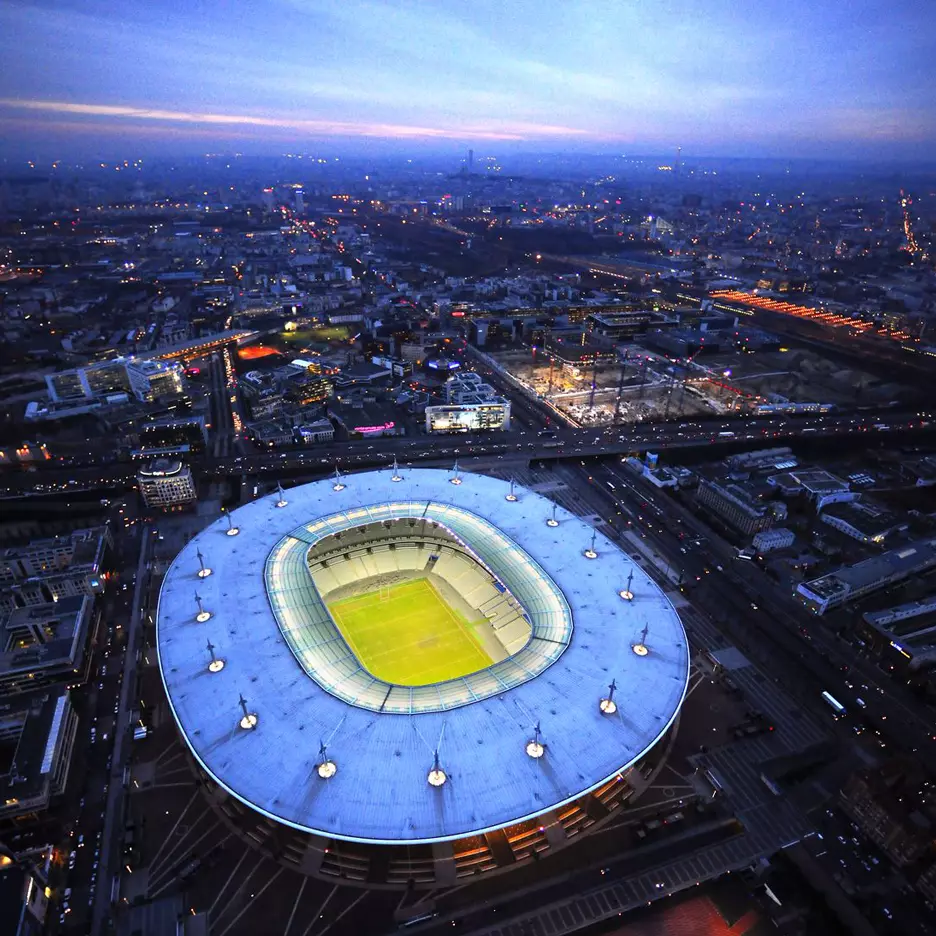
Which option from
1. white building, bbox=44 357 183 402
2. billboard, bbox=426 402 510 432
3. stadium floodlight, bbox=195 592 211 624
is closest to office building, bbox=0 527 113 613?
stadium floodlight, bbox=195 592 211 624

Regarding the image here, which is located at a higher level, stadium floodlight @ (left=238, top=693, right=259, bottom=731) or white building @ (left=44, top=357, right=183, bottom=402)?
stadium floodlight @ (left=238, top=693, right=259, bottom=731)

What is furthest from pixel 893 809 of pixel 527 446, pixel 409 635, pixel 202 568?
pixel 527 446

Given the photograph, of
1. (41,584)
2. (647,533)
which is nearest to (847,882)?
(647,533)

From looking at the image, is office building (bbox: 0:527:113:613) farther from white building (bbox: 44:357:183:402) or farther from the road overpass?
white building (bbox: 44:357:183:402)

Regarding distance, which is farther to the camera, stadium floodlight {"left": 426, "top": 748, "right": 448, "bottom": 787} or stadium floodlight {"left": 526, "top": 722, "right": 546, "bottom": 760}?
stadium floodlight {"left": 526, "top": 722, "right": 546, "bottom": 760}

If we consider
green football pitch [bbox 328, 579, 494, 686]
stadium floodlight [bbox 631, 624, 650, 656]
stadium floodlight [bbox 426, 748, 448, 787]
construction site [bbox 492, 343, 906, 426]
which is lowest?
green football pitch [bbox 328, 579, 494, 686]
